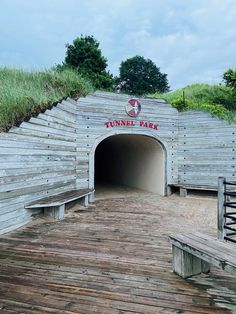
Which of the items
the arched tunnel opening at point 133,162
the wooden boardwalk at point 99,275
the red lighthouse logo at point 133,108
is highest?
the red lighthouse logo at point 133,108

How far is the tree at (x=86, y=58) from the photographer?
47.3 ft

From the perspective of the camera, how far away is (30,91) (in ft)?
29.3

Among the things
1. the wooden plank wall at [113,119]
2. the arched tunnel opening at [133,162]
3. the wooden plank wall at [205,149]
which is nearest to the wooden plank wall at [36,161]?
the wooden plank wall at [113,119]

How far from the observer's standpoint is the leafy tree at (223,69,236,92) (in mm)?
15188

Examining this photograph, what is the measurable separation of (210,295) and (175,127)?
309 inches

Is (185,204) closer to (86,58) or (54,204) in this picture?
(54,204)

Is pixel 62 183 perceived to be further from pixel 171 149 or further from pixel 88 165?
pixel 171 149

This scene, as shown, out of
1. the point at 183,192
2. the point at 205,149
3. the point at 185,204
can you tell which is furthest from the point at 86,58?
the point at 185,204

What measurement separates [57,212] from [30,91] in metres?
4.04

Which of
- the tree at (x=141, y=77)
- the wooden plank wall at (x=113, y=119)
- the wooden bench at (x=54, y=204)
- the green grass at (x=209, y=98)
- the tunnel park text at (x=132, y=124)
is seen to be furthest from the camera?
the tree at (x=141, y=77)

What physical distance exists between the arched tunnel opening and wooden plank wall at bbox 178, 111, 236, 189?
0.83 meters

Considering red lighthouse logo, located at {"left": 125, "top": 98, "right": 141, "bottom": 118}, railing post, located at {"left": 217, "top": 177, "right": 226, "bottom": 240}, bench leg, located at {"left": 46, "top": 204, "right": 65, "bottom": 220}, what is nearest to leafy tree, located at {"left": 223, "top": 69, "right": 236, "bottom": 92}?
red lighthouse logo, located at {"left": 125, "top": 98, "right": 141, "bottom": 118}

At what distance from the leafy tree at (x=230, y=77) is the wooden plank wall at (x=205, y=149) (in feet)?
20.4

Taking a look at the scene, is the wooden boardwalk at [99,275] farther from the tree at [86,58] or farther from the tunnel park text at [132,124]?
the tree at [86,58]
